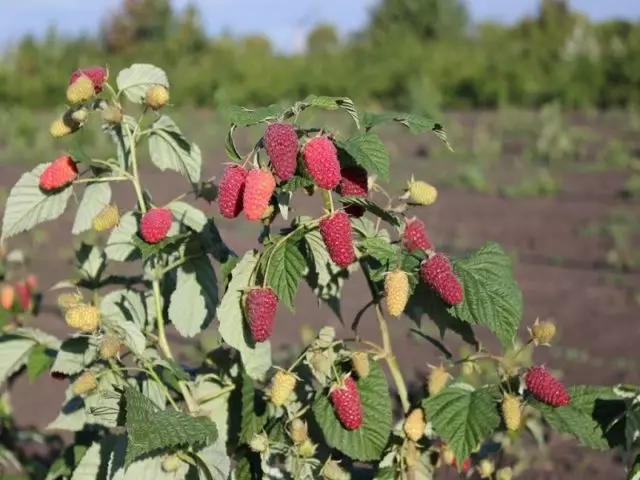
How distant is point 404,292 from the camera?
1281 mm

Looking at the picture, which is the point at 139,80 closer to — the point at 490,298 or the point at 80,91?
the point at 80,91

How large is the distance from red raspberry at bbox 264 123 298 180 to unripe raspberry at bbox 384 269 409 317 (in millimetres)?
193

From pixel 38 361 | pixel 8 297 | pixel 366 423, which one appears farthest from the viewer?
pixel 8 297

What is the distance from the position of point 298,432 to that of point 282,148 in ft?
1.43

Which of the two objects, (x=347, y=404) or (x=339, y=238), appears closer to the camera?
(x=339, y=238)

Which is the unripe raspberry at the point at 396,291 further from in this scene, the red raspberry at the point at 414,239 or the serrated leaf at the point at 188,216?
the serrated leaf at the point at 188,216

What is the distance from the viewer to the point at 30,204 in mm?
1632

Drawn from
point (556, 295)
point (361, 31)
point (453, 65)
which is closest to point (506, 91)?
point (453, 65)

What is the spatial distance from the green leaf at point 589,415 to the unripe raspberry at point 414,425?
16cm

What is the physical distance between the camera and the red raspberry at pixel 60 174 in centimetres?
158

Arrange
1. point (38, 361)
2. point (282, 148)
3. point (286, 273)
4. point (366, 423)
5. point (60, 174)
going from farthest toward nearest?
1. point (38, 361)
2. point (60, 174)
3. point (366, 423)
4. point (286, 273)
5. point (282, 148)

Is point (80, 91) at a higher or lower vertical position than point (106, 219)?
higher

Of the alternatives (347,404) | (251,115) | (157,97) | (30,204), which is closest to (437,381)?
(347,404)

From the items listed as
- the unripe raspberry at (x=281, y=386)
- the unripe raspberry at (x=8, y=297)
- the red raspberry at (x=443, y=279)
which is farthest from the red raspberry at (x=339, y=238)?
the unripe raspberry at (x=8, y=297)
